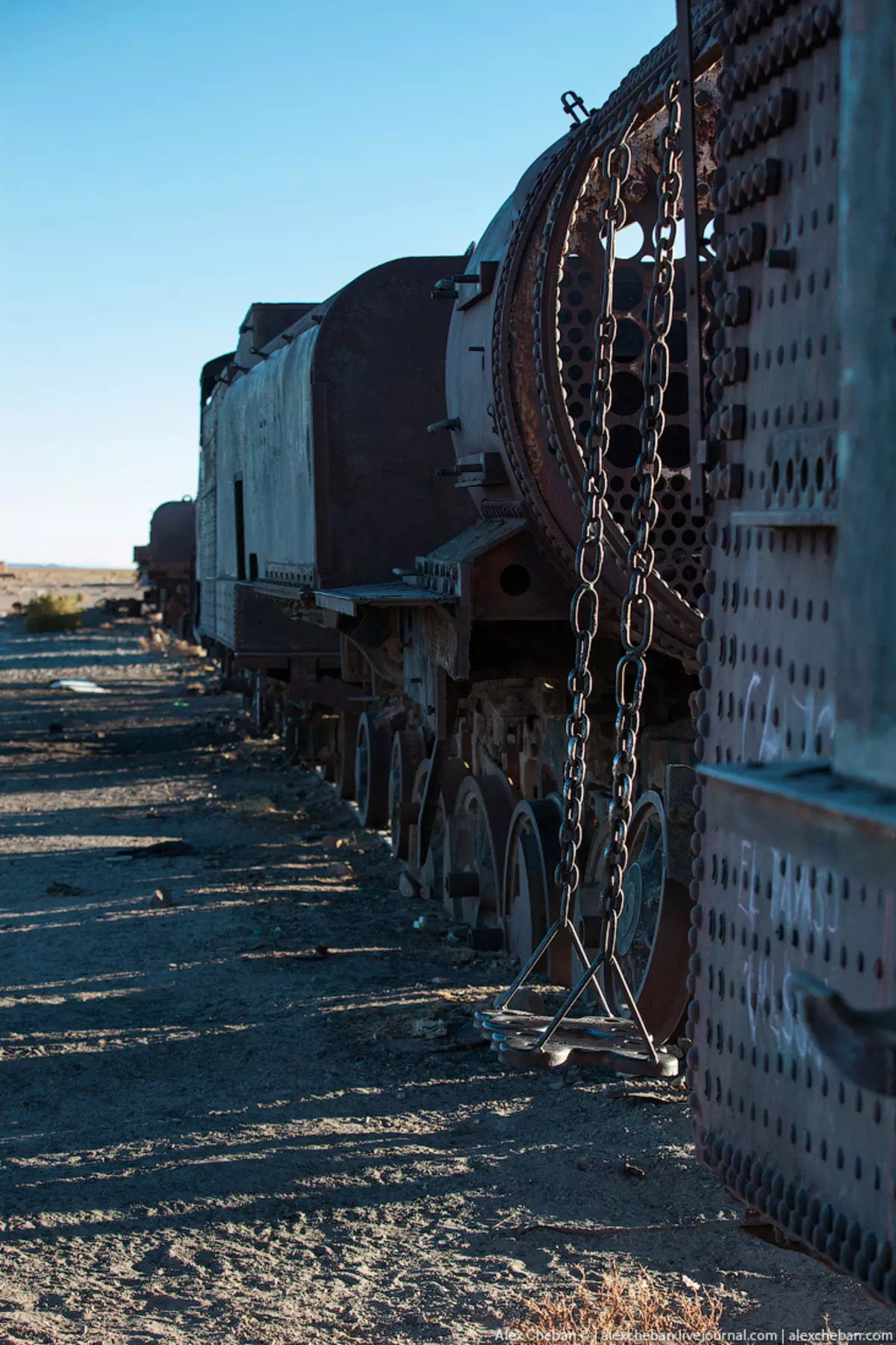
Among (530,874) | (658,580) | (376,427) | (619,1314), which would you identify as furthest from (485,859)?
(619,1314)

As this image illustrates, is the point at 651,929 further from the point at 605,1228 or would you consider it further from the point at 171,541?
the point at 171,541

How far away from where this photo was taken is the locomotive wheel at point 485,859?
298 inches

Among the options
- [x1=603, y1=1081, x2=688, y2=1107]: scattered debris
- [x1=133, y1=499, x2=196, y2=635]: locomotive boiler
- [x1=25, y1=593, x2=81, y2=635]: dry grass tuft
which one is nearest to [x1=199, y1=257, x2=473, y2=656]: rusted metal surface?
[x1=603, y1=1081, x2=688, y2=1107]: scattered debris

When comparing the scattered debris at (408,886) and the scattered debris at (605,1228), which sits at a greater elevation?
the scattered debris at (605,1228)

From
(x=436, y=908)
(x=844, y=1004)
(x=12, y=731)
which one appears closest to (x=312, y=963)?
(x=436, y=908)

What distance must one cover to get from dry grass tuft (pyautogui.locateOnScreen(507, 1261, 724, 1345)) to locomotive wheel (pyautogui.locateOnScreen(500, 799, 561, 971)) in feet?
9.64

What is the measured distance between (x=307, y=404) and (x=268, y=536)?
7.61 feet

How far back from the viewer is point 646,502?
123 inches

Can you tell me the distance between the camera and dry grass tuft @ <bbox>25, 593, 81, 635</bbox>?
1574 inches

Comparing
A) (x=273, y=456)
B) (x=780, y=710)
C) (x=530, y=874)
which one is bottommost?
(x=530, y=874)

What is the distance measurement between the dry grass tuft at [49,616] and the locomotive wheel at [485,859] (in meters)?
33.7

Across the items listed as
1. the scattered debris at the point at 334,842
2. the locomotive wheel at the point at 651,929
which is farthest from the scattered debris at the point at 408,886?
the locomotive wheel at the point at 651,929

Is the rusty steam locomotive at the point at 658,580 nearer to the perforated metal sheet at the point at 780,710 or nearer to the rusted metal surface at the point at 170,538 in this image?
the perforated metal sheet at the point at 780,710

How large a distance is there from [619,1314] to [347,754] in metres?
9.16
